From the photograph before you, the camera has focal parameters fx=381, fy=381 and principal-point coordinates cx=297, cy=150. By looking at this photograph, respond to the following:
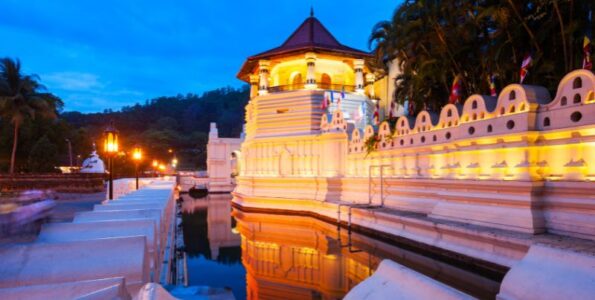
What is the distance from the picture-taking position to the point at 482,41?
37.5ft

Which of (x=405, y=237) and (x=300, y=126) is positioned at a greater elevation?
(x=300, y=126)

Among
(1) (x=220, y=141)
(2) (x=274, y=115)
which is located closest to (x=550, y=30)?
(2) (x=274, y=115)

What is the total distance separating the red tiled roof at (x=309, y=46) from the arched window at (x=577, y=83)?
1426cm

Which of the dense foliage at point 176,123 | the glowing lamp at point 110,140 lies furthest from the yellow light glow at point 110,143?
the dense foliage at point 176,123

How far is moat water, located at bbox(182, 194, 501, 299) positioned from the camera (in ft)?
24.4

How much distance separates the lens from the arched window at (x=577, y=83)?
7043mm

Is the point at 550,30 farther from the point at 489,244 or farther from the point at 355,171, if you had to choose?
the point at 355,171

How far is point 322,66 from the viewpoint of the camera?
22688 millimetres

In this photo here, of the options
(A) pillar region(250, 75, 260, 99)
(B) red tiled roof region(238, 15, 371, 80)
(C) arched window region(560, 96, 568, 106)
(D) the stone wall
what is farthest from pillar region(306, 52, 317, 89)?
(C) arched window region(560, 96, 568, 106)

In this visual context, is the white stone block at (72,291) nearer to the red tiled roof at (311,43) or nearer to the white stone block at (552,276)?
the white stone block at (552,276)

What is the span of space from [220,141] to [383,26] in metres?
20.4

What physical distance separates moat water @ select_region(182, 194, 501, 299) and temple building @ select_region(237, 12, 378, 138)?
24.0 ft

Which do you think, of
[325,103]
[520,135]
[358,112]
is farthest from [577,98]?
[358,112]

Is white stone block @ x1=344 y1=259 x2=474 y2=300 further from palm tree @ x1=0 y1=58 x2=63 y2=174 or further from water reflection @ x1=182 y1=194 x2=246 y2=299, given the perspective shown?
palm tree @ x1=0 y1=58 x2=63 y2=174
